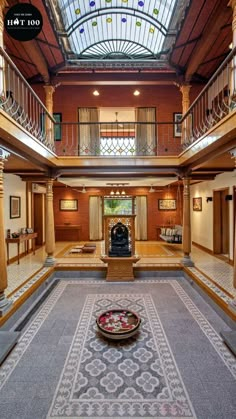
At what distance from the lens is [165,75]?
23.3ft

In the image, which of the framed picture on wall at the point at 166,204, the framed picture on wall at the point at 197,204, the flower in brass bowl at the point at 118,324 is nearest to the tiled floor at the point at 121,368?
the flower in brass bowl at the point at 118,324

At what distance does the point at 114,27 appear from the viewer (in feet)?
20.1

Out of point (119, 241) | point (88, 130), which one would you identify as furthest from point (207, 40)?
point (119, 241)

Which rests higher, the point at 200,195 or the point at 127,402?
the point at 200,195

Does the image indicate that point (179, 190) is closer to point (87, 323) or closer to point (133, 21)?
point (133, 21)

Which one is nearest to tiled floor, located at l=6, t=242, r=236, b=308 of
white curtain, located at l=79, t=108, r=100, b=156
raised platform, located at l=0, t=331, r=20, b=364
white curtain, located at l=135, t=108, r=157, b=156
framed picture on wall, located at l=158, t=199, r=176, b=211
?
raised platform, located at l=0, t=331, r=20, b=364

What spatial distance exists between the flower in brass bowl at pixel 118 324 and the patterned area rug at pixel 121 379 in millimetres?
195

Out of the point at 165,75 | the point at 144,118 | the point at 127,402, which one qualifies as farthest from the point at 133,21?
the point at 127,402

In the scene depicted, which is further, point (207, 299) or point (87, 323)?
point (207, 299)

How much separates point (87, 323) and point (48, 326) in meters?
0.61

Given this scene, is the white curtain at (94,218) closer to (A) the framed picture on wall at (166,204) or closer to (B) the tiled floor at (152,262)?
(B) the tiled floor at (152,262)

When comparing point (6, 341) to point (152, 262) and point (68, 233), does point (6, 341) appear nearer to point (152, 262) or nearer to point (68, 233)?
point (152, 262)

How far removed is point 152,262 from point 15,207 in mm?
4329

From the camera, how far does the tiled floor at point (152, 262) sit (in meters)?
5.01
